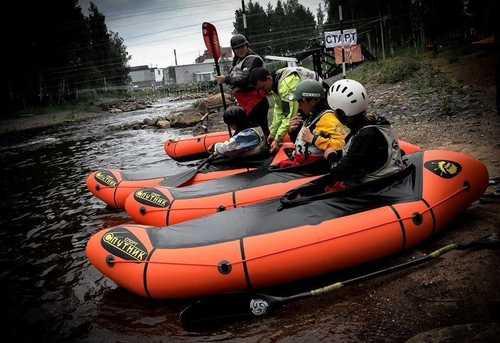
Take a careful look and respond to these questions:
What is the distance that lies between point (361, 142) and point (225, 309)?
1.91 metres

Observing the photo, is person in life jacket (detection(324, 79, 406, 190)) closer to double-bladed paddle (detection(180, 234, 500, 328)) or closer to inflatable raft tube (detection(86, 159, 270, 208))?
double-bladed paddle (detection(180, 234, 500, 328))

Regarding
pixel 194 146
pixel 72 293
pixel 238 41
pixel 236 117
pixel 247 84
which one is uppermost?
pixel 238 41

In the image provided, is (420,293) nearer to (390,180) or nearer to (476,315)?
(476,315)

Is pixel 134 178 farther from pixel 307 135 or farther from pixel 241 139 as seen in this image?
pixel 307 135

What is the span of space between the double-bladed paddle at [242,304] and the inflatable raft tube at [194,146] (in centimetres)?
513

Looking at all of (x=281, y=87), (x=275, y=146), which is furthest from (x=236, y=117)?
(x=281, y=87)

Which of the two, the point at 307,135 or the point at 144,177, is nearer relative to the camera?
the point at 307,135

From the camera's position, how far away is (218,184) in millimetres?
5191

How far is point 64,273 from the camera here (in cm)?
470

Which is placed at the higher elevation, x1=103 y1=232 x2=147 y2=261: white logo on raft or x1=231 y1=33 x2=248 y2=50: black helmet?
x1=231 y1=33 x2=248 y2=50: black helmet

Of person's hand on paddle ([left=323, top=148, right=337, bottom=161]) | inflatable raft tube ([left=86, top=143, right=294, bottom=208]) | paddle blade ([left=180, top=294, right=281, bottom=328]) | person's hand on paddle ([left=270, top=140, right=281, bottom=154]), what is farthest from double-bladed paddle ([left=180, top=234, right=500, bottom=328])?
person's hand on paddle ([left=270, top=140, right=281, bottom=154])

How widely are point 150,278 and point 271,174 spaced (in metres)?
2.28

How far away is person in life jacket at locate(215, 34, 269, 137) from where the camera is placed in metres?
6.46

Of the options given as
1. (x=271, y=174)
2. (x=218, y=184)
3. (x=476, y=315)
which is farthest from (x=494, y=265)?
(x=218, y=184)
